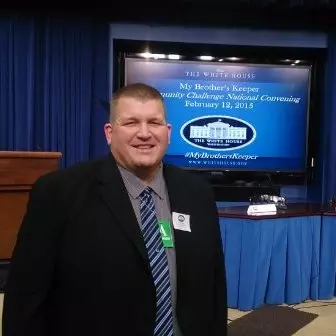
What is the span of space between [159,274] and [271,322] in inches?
84.8

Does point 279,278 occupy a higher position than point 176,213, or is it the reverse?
point 176,213

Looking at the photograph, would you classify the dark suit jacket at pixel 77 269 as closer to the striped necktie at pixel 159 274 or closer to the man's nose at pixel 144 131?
the striped necktie at pixel 159 274

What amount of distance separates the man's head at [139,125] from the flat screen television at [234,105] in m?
3.11

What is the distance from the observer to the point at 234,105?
4.28m

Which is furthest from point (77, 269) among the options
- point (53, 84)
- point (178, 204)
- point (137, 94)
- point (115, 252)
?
point (53, 84)

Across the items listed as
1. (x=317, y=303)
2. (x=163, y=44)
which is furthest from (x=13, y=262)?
(x=163, y=44)

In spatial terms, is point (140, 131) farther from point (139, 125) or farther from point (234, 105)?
point (234, 105)

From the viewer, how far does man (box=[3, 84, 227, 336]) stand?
1.04 m

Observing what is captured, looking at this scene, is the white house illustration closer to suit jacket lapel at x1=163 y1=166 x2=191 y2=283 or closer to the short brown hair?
suit jacket lapel at x1=163 y1=166 x2=191 y2=283

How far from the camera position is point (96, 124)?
13.9ft

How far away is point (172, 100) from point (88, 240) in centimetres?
331

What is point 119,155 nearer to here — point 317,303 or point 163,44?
point 317,303

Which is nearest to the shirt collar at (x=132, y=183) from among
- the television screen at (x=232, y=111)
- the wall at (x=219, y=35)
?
the television screen at (x=232, y=111)

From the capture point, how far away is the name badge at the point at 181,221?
Answer: 3.79 feet
